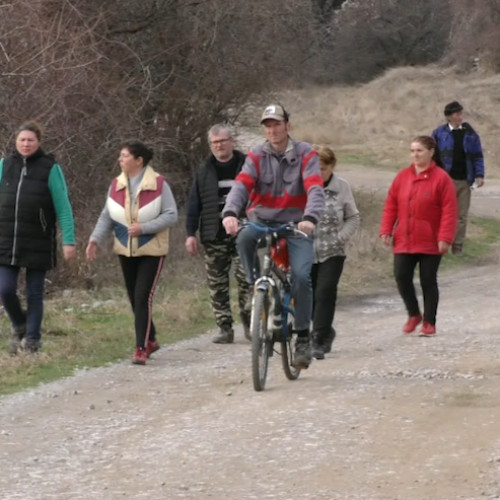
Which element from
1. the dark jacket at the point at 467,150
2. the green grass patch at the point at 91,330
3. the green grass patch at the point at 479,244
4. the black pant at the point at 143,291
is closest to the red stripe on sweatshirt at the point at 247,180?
the black pant at the point at 143,291

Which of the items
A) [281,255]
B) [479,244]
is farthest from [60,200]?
[479,244]

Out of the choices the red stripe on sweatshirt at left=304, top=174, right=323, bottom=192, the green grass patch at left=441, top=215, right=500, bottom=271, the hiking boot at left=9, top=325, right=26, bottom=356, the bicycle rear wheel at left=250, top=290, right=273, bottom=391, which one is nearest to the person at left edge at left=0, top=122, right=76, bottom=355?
the hiking boot at left=9, top=325, right=26, bottom=356

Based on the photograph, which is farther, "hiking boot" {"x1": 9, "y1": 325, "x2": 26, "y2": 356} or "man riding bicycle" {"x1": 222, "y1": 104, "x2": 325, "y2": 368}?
"hiking boot" {"x1": 9, "y1": 325, "x2": 26, "y2": 356}

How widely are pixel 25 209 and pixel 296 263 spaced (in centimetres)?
227

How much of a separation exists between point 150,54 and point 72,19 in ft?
8.71

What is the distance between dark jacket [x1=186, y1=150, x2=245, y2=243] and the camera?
38.1 ft

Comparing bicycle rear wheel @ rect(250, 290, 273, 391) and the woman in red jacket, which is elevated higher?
the woman in red jacket

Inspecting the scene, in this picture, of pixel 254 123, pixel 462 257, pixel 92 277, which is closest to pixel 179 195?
pixel 254 123

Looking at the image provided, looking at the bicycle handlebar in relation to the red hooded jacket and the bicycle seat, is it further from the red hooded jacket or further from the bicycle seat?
the red hooded jacket

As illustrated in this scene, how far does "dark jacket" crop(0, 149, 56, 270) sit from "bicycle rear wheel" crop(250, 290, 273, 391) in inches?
86.3

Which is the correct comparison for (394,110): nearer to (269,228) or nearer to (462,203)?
(462,203)

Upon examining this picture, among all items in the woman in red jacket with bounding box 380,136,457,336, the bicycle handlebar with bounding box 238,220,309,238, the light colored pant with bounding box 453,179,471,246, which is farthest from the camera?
the light colored pant with bounding box 453,179,471,246

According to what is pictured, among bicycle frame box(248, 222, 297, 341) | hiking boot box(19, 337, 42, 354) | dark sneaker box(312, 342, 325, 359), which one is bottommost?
dark sneaker box(312, 342, 325, 359)

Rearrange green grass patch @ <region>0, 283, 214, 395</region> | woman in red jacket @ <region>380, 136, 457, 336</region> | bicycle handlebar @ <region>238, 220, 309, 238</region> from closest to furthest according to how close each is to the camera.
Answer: bicycle handlebar @ <region>238, 220, 309, 238</region> < green grass patch @ <region>0, 283, 214, 395</region> < woman in red jacket @ <region>380, 136, 457, 336</region>
